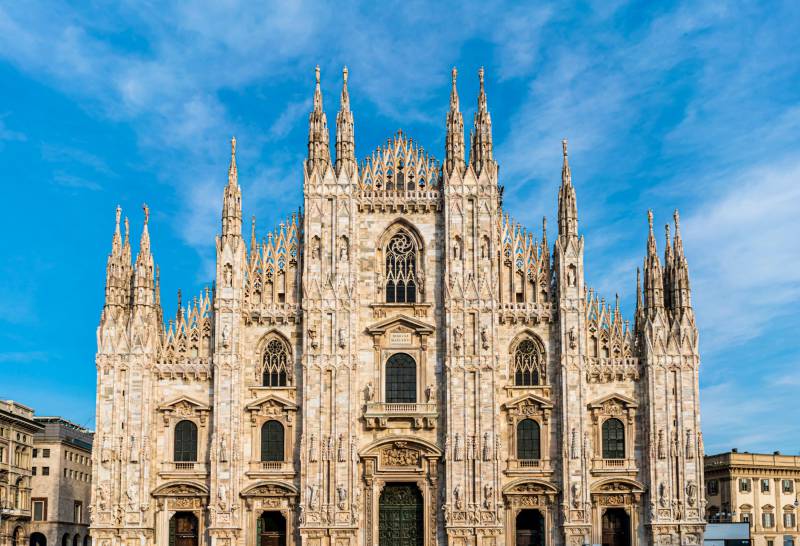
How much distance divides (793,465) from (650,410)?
37084 mm

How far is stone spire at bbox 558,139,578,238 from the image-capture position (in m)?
57.3

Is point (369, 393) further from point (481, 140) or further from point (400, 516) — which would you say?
point (481, 140)

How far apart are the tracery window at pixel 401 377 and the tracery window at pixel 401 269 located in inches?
125

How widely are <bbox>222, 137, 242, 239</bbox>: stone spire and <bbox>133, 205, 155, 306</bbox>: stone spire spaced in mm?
4169

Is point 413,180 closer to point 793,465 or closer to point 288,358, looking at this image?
point 288,358

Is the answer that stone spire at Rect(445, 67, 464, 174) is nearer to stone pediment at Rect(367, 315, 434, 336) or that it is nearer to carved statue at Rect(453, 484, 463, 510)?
stone pediment at Rect(367, 315, 434, 336)

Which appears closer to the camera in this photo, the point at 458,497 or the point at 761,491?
the point at 458,497

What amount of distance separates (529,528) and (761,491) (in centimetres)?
3774

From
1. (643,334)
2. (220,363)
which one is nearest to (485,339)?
(643,334)

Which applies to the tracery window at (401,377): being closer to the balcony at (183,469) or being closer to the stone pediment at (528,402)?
the stone pediment at (528,402)

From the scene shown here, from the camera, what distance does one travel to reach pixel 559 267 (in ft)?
187

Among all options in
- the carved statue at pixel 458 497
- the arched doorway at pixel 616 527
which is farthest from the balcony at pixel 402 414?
the arched doorway at pixel 616 527

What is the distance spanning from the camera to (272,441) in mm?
56062

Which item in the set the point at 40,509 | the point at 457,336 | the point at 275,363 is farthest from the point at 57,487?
the point at 457,336
